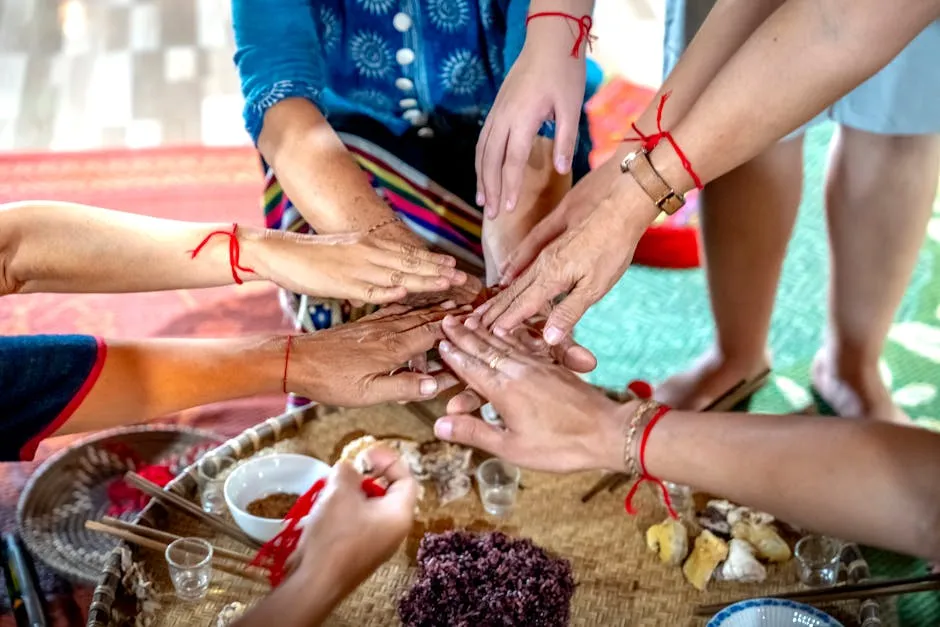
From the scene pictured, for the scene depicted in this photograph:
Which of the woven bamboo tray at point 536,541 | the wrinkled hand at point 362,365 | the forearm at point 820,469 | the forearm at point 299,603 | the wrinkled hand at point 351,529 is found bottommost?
the woven bamboo tray at point 536,541

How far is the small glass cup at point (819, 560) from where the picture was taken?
4.33ft

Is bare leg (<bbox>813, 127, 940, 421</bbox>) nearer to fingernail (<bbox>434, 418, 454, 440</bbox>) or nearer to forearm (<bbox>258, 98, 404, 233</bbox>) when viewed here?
forearm (<bbox>258, 98, 404, 233</bbox>)

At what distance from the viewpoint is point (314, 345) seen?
139 centimetres

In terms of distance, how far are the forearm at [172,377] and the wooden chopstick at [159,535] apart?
12cm

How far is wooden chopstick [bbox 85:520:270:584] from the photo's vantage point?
4.09 feet

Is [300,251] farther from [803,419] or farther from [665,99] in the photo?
[803,419]

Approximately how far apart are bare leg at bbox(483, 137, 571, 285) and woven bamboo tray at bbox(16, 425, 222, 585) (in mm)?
650

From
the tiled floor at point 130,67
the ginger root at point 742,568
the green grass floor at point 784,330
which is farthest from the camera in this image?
the tiled floor at point 130,67

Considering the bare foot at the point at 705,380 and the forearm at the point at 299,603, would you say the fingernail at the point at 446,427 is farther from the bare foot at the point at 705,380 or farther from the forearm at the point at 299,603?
the bare foot at the point at 705,380

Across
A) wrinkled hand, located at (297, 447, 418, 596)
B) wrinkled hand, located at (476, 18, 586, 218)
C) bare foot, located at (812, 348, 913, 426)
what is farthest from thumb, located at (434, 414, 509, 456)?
bare foot, located at (812, 348, 913, 426)

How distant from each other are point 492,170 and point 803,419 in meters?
0.60

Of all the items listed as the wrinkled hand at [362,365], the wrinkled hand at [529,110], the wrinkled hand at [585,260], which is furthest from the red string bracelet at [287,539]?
the wrinkled hand at [529,110]

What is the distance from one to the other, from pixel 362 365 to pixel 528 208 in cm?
43

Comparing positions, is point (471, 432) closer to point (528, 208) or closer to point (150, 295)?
point (528, 208)
